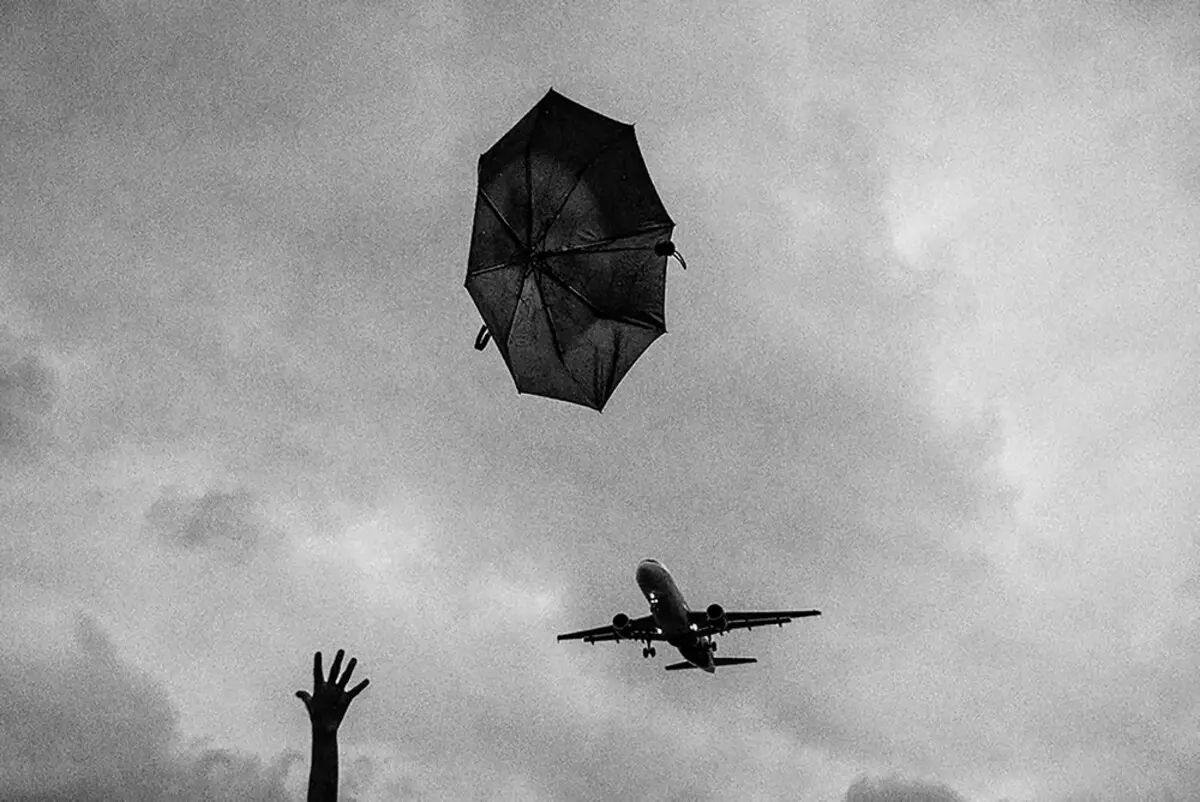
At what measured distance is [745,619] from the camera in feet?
174

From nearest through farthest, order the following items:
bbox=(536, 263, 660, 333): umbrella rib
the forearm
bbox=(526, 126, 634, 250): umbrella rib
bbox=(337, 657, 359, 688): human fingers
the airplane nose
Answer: the forearm, bbox=(337, 657, 359, 688): human fingers, bbox=(526, 126, 634, 250): umbrella rib, bbox=(536, 263, 660, 333): umbrella rib, the airplane nose

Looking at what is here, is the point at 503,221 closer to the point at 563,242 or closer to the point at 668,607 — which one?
the point at 563,242

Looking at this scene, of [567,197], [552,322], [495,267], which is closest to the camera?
[567,197]

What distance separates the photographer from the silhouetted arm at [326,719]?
6906 millimetres

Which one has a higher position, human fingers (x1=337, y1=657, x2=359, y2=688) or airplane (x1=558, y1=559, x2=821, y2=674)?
airplane (x1=558, y1=559, x2=821, y2=674)

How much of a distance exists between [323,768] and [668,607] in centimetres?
4204

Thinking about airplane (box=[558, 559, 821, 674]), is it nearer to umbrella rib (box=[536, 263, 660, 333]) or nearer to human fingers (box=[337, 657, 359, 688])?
umbrella rib (box=[536, 263, 660, 333])

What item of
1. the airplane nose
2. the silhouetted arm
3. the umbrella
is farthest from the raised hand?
the airplane nose

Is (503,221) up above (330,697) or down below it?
above

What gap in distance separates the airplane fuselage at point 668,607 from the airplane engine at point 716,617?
1.11m

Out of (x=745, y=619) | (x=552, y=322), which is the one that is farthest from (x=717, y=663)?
(x=552, y=322)

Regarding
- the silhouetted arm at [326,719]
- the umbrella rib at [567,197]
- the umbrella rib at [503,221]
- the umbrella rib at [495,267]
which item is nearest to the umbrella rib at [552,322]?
the umbrella rib at [495,267]

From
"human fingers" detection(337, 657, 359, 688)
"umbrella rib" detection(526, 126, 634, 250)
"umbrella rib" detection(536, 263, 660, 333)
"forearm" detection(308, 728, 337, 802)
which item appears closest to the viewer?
"forearm" detection(308, 728, 337, 802)

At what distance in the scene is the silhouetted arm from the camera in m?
6.91
